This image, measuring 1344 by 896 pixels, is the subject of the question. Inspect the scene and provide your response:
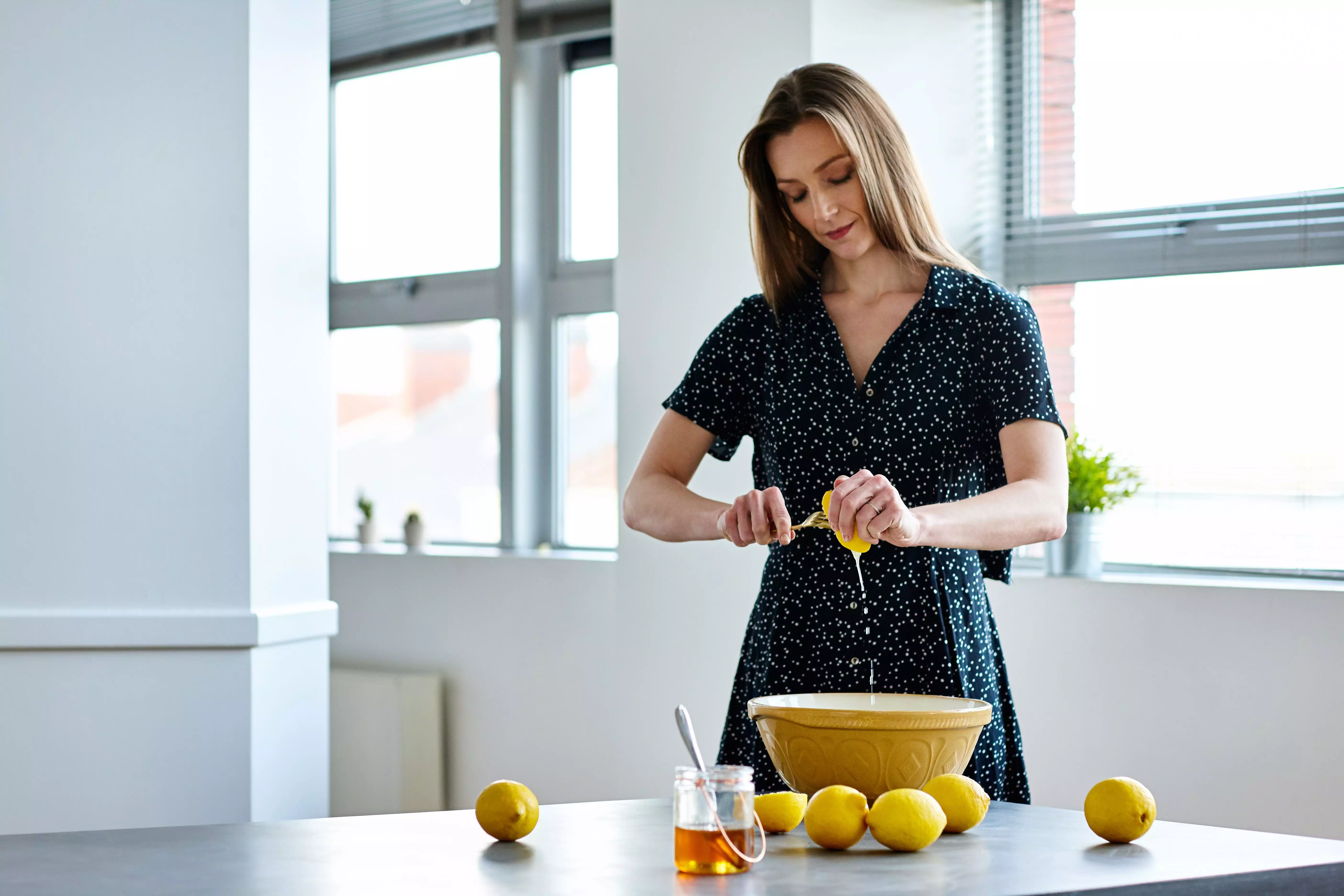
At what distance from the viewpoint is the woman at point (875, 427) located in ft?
5.78

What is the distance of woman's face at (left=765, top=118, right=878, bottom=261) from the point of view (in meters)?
1.86

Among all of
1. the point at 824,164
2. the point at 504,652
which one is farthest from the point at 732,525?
the point at 504,652

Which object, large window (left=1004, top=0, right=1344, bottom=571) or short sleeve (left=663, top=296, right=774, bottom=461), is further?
large window (left=1004, top=0, right=1344, bottom=571)

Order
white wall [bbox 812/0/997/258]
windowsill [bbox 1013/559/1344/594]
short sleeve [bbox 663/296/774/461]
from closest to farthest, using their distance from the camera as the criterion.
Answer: short sleeve [bbox 663/296/774/461], windowsill [bbox 1013/559/1344/594], white wall [bbox 812/0/997/258]

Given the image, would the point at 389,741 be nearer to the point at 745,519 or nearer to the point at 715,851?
the point at 745,519

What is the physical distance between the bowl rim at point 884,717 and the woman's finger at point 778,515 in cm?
25

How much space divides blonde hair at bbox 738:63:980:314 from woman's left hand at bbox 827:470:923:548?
52cm

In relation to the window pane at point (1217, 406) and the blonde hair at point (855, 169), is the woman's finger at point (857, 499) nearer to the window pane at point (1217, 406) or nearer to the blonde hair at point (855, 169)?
the blonde hair at point (855, 169)

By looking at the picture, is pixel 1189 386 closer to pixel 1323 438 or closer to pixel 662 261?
pixel 1323 438

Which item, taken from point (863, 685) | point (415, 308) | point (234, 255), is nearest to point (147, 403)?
point (234, 255)

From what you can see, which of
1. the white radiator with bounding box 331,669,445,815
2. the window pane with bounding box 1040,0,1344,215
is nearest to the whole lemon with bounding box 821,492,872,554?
the window pane with bounding box 1040,0,1344,215

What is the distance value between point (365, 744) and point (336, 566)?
566mm

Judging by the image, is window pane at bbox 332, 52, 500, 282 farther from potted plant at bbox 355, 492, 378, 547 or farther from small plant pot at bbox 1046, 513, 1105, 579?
small plant pot at bbox 1046, 513, 1105, 579

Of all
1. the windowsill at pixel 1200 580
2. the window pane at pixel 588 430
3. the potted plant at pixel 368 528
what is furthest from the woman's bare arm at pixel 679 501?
the potted plant at pixel 368 528
